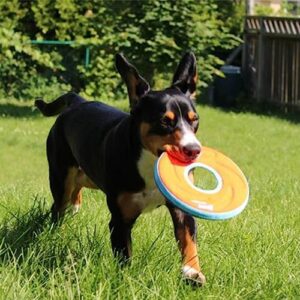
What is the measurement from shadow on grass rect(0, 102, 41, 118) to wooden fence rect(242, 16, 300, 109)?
515cm

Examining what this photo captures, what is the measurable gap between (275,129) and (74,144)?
8718mm

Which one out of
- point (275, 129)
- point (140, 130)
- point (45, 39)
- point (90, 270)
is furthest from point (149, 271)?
point (45, 39)

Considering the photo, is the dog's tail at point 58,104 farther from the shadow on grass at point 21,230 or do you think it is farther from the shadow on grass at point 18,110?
the shadow on grass at point 18,110

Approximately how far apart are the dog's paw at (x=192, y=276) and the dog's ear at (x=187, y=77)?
97 centimetres

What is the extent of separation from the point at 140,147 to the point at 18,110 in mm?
10892

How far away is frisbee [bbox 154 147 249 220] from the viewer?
12.0 feet

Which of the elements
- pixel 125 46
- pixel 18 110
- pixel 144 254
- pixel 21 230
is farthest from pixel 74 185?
pixel 18 110

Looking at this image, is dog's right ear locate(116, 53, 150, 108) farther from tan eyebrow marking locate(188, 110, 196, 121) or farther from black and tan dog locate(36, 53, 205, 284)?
tan eyebrow marking locate(188, 110, 196, 121)

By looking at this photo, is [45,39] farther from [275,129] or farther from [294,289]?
[294,289]

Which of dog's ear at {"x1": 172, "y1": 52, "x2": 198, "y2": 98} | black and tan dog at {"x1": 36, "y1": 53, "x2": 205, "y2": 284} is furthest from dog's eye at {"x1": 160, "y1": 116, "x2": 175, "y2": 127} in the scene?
dog's ear at {"x1": 172, "y1": 52, "x2": 198, "y2": 98}

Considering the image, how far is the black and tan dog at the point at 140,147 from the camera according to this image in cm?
375

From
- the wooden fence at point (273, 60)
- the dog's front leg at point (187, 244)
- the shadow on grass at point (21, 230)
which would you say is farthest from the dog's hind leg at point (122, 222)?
the wooden fence at point (273, 60)

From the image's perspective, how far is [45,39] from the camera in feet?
52.0

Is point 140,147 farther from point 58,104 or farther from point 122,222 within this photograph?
point 58,104
